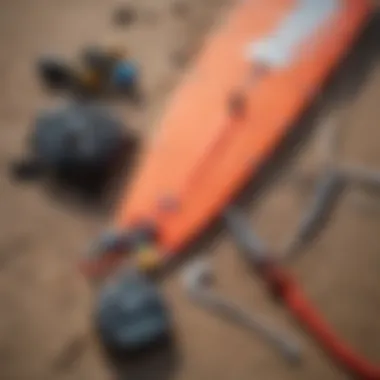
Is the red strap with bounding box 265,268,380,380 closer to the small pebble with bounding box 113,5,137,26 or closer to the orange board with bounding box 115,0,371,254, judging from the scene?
the orange board with bounding box 115,0,371,254

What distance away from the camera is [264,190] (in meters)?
1.60

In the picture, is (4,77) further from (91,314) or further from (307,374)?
(307,374)

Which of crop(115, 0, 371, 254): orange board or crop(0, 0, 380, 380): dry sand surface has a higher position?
crop(115, 0, 371, 254): orange board

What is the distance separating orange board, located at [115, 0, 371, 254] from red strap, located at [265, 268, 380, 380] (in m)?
0.17

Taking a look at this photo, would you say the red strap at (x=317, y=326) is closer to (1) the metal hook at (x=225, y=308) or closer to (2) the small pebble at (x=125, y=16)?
(1) the metal hook at (x=225, y=308)

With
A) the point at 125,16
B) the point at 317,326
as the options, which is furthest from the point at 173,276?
the point at 125,16

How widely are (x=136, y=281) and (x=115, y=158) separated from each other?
0.26 metres

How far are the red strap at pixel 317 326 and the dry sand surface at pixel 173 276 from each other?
0.02 m

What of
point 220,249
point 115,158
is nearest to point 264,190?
point 220,249

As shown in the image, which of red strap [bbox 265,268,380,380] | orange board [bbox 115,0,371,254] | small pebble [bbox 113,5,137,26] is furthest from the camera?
small pebble [bbox 113,5,137,26]

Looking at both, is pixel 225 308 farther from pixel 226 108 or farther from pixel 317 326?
pixel 226 108

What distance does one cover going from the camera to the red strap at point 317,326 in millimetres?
1404

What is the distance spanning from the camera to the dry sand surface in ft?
4.65

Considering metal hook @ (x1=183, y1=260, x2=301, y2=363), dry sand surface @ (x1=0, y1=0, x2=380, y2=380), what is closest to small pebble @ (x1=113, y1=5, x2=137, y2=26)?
dry sand surface @ (x1=0, y1=0, x2=380, y2=380)
